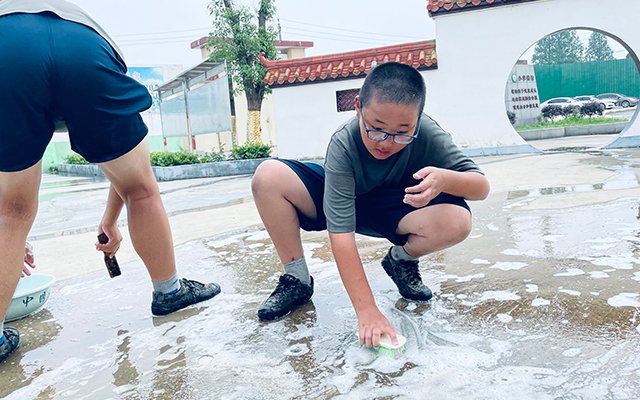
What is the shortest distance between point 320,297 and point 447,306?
1.66ft

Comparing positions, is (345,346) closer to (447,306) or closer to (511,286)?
(447,306)

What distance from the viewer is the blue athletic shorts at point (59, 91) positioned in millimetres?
1480

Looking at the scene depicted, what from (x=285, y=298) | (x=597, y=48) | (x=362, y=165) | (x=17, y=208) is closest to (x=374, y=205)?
(x=362, y=165)

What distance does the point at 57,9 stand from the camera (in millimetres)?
1595

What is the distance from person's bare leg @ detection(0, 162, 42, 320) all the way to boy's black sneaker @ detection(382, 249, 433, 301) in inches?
49.5

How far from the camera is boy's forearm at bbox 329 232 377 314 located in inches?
61.9

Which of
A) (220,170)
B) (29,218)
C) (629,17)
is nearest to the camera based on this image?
(29,218)

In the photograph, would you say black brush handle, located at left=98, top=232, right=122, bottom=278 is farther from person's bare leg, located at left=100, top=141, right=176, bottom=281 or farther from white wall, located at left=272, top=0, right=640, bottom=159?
white wall, located at left=272, top=0, right=640, bottom=159

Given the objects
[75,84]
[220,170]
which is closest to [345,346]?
[75,84]

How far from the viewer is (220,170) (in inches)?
382

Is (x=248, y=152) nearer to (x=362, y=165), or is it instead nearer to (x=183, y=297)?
(x=183, y=297)

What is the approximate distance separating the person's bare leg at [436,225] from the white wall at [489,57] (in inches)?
300

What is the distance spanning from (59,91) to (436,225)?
126cm

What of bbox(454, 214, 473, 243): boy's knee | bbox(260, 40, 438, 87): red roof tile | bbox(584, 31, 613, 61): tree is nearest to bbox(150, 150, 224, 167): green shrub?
bbox(260, 40, 438, 87): red roof tile
